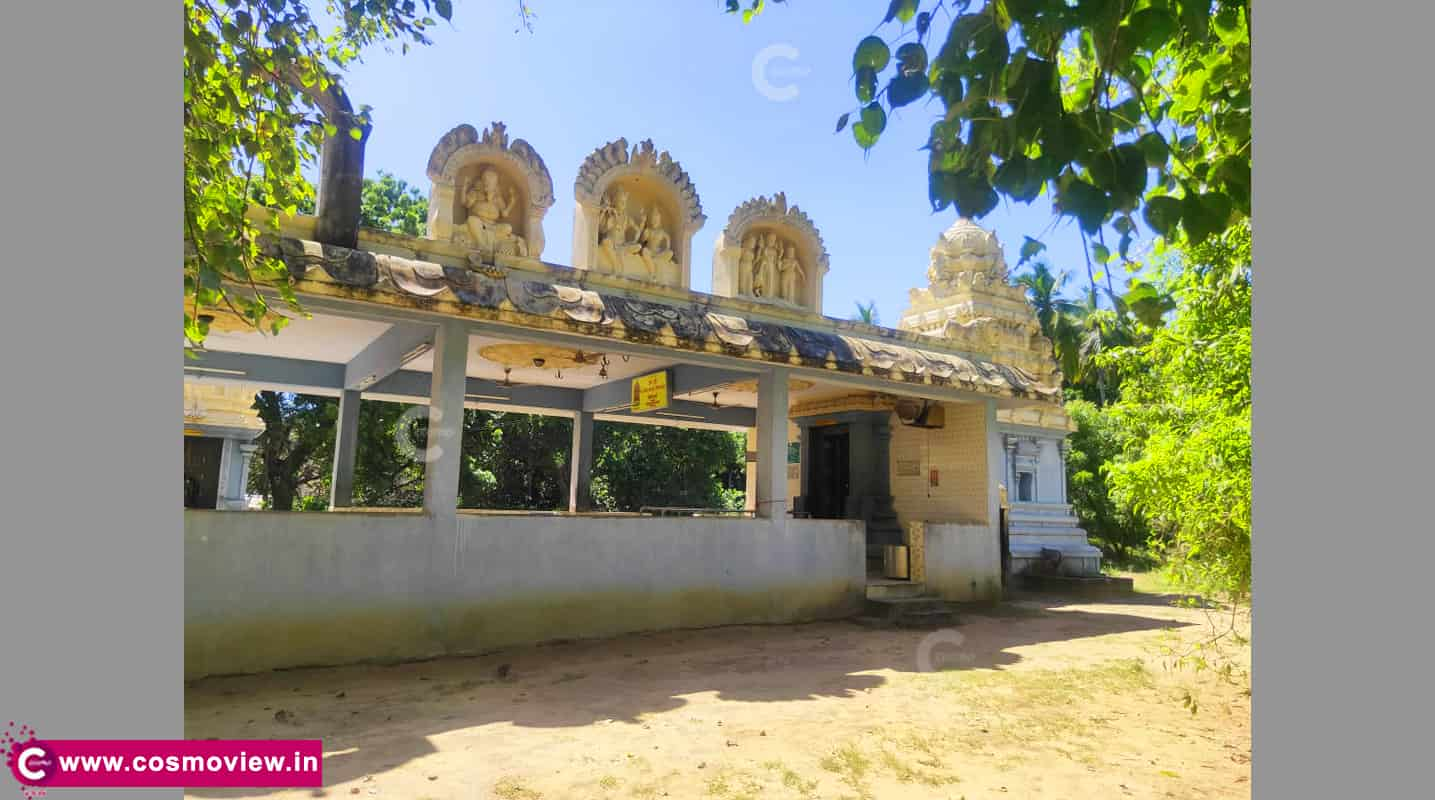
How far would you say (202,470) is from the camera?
49.8 feet

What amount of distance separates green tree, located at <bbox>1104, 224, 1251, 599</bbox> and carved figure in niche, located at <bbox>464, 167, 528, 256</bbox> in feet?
19.1

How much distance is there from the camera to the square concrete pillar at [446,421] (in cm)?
745

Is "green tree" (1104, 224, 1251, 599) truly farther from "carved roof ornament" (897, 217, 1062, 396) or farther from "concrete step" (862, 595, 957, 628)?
"carved roof ornament" (897, 217, 1062, 396)

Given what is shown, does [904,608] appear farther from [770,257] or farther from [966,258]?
[966,258]

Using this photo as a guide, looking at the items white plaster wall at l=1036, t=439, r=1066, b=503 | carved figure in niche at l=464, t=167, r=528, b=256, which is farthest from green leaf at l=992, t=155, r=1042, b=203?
white plaster wall at l=1036, t=439, r=1066, b=503

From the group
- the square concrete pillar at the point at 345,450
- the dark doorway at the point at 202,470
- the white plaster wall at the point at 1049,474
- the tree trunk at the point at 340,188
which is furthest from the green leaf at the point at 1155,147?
the dark doorway at the point at 202,470

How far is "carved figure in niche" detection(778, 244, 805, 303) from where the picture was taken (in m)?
10.6

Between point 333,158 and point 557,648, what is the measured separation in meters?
4.96

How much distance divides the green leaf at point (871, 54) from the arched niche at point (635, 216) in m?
6.47

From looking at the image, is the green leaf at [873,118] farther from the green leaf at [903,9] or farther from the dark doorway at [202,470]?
the dark doorway at [202,470]

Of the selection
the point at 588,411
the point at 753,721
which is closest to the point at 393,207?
the point at 588,411

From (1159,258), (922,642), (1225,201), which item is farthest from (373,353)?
(1225,201)

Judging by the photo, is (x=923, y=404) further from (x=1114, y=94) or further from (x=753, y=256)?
(x=1114, y=94)

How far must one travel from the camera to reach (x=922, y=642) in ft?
28.4
